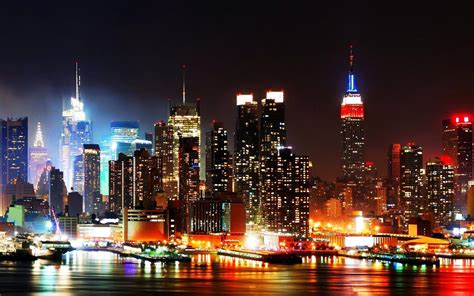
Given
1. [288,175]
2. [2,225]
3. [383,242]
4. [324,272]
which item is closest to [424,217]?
[383,242]

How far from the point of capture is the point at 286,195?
482 feet

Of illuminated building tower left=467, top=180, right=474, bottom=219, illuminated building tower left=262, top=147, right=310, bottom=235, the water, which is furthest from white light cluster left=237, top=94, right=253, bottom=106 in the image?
the water

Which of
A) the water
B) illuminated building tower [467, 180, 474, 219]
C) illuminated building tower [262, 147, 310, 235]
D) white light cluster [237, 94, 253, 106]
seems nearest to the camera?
the water

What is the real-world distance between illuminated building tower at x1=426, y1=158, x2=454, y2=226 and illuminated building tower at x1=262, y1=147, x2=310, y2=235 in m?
26.2

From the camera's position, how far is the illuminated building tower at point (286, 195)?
14700 centimetres

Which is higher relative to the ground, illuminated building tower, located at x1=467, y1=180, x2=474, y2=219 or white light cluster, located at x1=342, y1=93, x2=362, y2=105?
white light cluster, located at x1=342, y1=93, x2=362, y2=105

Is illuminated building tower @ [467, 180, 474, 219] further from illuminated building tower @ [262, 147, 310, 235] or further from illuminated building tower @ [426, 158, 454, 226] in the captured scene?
illuminated building tower @ [262, 147, 310, 235]

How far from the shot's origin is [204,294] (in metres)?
57.3

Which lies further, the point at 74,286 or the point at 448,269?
the point at 448,269

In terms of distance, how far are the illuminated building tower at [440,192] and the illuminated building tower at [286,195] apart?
85.9ft

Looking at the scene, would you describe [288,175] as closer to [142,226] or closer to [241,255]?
[142,226]

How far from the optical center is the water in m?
60.2

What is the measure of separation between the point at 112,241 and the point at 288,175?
28523 millimetres

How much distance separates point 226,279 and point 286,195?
78.2 m
